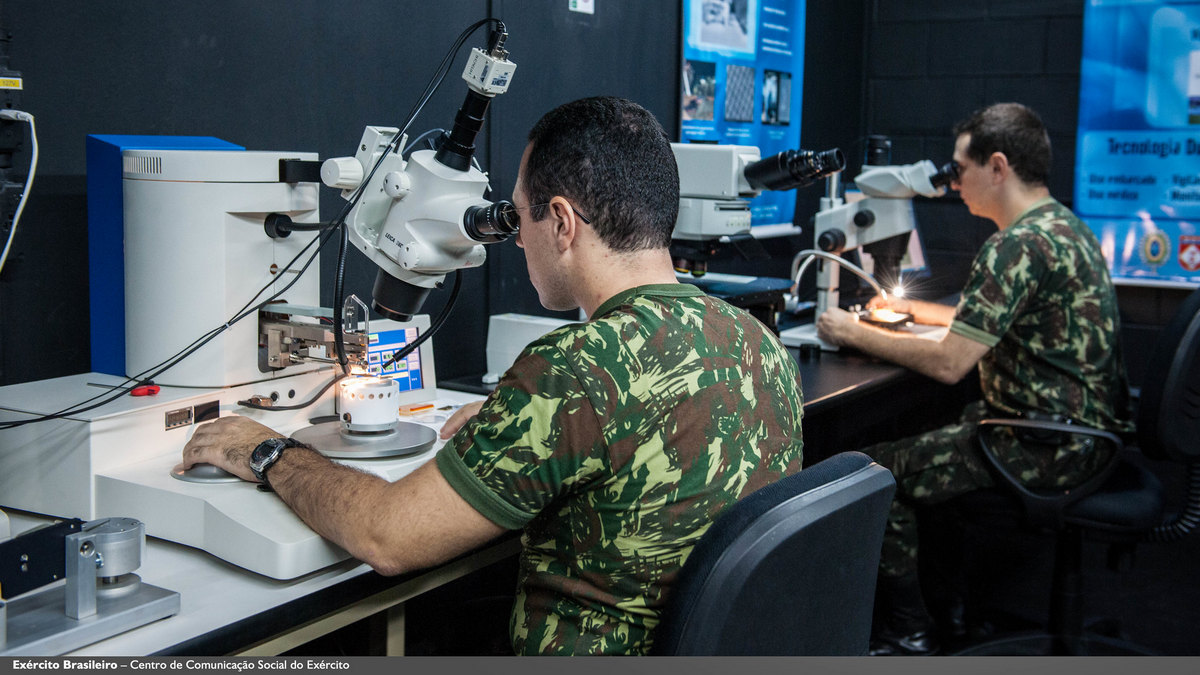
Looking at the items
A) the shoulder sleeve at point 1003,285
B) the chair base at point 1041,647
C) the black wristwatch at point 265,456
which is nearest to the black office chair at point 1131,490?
the chair base at point 1041,647

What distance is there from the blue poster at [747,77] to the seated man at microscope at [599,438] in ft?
5.32

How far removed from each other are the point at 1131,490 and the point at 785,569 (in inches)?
65.6

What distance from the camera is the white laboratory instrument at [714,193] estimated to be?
231 centimetres

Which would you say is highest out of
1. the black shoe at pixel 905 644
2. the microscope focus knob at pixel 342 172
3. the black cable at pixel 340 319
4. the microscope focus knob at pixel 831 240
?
the microscope focus knob at pixel 342 172

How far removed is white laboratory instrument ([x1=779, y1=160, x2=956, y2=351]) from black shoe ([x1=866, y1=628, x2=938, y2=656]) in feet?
2.50

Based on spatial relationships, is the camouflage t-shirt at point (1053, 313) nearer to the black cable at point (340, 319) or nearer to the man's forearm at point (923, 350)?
the man's forearm at point (923, 350)

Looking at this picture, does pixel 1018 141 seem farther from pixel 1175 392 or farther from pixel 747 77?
pixel 747 77

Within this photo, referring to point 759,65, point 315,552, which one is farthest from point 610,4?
point 315,552

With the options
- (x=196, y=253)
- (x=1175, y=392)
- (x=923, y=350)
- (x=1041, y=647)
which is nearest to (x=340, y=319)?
(x=196, y=253)

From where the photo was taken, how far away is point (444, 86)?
2334 millimetres

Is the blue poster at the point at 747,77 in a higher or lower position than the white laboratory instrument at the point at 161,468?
higher

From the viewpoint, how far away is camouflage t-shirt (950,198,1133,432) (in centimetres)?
243

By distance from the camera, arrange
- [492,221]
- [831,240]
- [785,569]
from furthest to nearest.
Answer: [831,240] < [492,221] < [785,569]

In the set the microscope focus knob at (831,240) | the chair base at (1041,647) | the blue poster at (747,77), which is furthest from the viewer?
the blue poster at (747,77)
